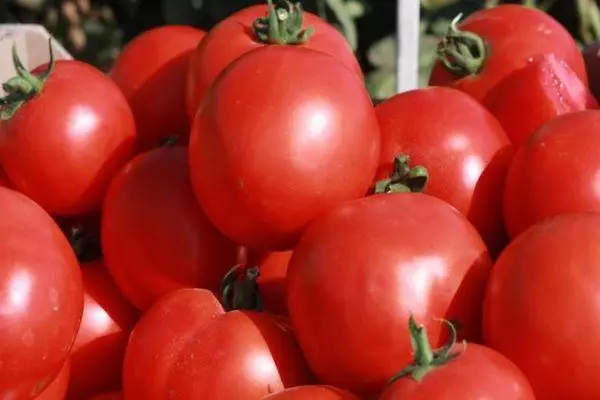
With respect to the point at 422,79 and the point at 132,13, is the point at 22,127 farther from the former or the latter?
the point at 132,13

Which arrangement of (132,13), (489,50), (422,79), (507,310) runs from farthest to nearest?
1. (132,13)
2. (422,79)
3. (489,50)
4. (507,310)

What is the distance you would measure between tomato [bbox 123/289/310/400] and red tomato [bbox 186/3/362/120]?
0.24m

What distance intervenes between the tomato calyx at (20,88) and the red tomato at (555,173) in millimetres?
477

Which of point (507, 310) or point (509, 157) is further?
point (509, 157)

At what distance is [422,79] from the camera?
2.55 metres

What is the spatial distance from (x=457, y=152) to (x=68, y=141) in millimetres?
392

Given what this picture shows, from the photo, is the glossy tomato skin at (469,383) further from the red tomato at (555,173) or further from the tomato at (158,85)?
the tomato at (158,85)

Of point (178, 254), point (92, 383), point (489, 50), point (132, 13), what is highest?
point (489, 50)

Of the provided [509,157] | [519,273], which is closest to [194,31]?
[509,157]

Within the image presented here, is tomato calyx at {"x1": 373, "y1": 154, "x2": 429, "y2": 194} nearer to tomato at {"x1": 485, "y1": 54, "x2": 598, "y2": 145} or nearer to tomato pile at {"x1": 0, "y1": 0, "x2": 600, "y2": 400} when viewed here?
tomato pile at {"x1": 0, "y1": 0, "x2": 600, "y2": 400}

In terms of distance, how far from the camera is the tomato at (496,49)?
3.88 ft

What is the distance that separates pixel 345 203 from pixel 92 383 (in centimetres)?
34

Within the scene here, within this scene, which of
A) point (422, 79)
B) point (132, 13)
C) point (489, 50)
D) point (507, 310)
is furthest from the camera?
point (132, 13)

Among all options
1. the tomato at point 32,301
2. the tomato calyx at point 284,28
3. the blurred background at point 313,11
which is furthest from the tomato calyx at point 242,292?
the blurred background at point 313,11
